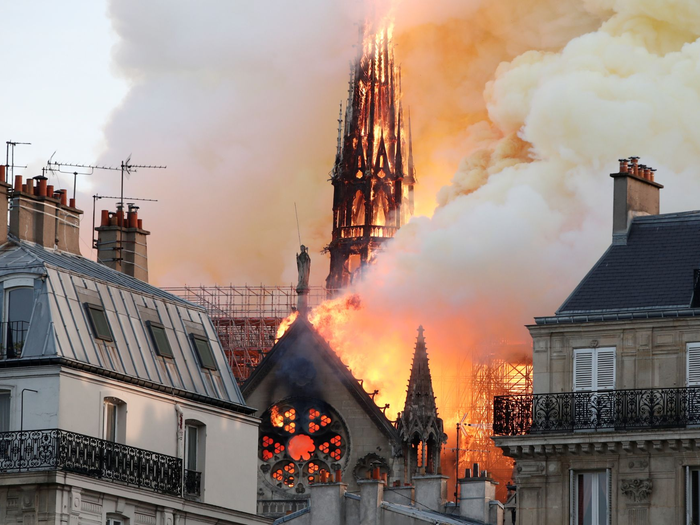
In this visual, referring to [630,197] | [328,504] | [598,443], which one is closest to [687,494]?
[598,443]

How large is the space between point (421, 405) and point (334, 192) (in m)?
37.6

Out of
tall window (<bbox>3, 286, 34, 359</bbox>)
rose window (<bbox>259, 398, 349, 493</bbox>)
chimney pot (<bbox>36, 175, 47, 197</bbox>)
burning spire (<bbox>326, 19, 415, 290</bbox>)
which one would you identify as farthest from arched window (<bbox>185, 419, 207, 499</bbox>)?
burning spire (<bbox>326, 19, 415, 290</bbox>)

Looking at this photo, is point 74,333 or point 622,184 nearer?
point 74,333

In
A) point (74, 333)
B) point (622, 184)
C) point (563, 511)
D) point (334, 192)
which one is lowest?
point (563, 511)

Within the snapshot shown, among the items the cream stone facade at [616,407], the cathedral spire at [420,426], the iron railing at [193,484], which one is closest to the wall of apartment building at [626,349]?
the cream stone facade at [616,407]

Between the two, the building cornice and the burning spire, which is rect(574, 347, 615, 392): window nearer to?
the building cornice

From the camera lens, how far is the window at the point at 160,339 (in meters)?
45.2

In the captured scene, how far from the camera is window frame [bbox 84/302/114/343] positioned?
43.2 meters

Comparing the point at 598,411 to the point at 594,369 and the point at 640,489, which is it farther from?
the point at 640,489

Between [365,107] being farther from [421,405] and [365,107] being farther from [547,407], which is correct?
[547,407]

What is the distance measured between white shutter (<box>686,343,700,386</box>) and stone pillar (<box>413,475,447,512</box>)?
9705 millimetres

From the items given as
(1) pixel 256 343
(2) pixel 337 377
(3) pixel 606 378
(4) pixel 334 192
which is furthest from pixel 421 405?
(4) pixel 334 192

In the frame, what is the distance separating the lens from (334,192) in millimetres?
111938

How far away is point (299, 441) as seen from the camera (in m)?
76.8
